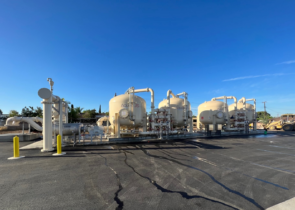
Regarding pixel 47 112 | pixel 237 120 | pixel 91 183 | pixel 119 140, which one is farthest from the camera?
pixel 237 120

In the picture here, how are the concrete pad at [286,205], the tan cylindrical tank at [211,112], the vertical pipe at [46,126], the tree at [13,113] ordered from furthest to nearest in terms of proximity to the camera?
the tree at [13,113], the tan cylindrical tank at [211,112], the vertical pipe at [46,126], the concrete pad at [286,205]

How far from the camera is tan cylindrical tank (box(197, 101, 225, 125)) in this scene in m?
19.0

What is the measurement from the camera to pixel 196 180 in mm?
4602

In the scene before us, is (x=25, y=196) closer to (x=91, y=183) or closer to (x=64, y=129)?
(x=91, y=183)

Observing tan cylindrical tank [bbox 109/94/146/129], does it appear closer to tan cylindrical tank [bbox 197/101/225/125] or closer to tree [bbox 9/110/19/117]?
tan cylindrical tank [bbox 197/101/225/125]

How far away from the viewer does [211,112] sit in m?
19.4

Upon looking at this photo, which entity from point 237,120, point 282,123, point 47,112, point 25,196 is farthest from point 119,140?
point 282,123

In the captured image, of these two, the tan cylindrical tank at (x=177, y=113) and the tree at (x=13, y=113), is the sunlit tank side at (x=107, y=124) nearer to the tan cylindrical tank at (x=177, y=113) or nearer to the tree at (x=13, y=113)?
the tan cylindrical tank at (x=177, y=113)

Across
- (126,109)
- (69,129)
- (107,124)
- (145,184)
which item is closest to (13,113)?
(69,129)

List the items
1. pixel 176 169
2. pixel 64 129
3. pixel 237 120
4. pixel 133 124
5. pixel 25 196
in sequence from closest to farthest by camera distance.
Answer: pixel 25 196 → pixel 176 169 → pixel 64 129 → pixel 133 124 → pixel 237 120

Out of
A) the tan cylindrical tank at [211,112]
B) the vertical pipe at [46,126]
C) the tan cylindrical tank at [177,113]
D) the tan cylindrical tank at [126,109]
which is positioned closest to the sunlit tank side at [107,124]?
A: the tan cylindrical tank at [126,109]

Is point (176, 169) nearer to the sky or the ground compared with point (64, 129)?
nearer to the ground

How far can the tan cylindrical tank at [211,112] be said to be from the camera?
1904 cm

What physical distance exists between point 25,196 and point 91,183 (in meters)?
1.59
